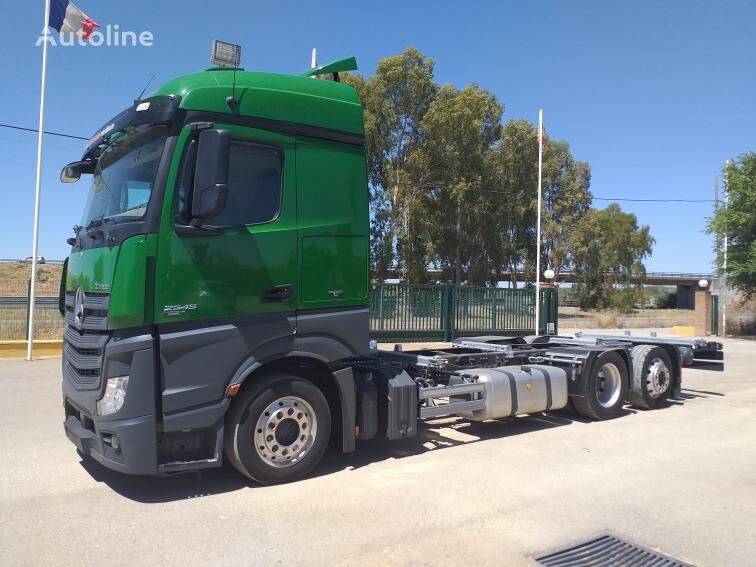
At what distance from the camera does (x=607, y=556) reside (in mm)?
3965

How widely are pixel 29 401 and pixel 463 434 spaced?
262 inches

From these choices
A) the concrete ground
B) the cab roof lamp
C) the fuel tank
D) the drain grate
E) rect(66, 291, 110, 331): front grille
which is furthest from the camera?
the fuel tank

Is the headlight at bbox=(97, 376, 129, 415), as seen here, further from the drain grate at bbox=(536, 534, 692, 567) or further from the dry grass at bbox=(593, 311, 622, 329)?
the dry grass at bbox=(593, 311, 622, 329)

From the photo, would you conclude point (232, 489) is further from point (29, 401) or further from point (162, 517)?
point (29, 401)

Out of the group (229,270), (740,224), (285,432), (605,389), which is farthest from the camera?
(740,224)

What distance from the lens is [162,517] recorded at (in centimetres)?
452

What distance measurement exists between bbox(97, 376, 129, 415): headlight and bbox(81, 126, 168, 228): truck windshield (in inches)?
50.4

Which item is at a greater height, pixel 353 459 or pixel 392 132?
pixel 392 132

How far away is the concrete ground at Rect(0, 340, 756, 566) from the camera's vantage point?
3.97 m

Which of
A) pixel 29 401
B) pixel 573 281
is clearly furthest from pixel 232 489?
pixel 573 281

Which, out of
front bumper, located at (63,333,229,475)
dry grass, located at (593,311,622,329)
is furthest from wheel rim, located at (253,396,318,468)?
dry grass, located at (593,311,622,329)

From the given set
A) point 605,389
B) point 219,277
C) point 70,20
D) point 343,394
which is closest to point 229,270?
point 219,277

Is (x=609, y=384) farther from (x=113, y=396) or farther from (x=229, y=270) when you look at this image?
(x=113, y=396)

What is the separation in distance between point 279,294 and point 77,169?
2569 mm
